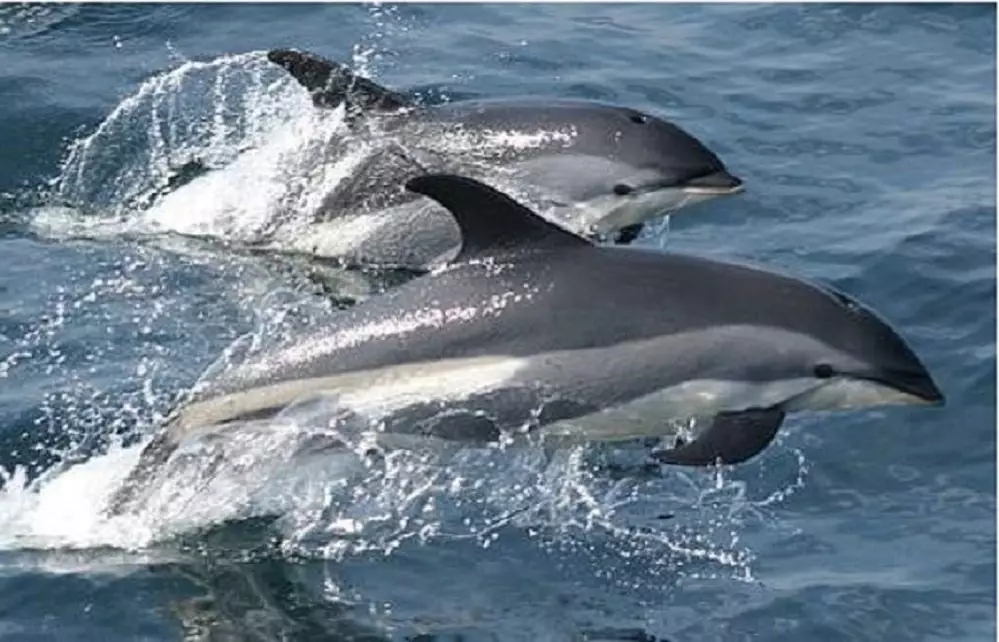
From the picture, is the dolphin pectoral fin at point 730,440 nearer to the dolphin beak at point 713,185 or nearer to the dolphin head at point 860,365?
the dolphin head at point 860,365

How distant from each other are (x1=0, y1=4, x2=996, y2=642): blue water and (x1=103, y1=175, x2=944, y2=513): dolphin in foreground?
0.47 metres

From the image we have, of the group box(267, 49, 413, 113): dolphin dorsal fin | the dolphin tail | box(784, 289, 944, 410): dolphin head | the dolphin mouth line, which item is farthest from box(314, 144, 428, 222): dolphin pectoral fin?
box(784, 289, 944, 410): dolphin head

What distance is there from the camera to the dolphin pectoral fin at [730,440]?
8.41 m

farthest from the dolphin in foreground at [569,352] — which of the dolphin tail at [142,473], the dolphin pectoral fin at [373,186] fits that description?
the dolphin pectoral fin at [373,186]

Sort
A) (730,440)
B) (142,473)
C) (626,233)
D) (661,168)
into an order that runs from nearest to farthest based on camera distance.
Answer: (730,440) → (142,473) → (661,168) → (626,233)

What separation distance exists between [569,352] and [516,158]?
3.32 meters

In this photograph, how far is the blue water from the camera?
8672mm

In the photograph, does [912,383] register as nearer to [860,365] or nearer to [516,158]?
[860,365]

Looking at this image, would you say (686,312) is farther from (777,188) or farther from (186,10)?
(186,10)

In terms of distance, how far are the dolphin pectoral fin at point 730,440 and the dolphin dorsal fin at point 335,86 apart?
3546mm

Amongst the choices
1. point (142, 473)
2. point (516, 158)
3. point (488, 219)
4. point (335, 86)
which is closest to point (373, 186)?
point (335, 86)

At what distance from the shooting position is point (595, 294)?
8.43 metres

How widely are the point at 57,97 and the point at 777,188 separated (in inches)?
184

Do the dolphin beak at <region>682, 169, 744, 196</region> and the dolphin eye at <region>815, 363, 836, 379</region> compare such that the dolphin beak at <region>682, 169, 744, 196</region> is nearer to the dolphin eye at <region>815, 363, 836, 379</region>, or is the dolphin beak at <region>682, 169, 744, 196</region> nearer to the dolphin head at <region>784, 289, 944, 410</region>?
the dolphin head at <region>784, 289, 944, 410</region>
